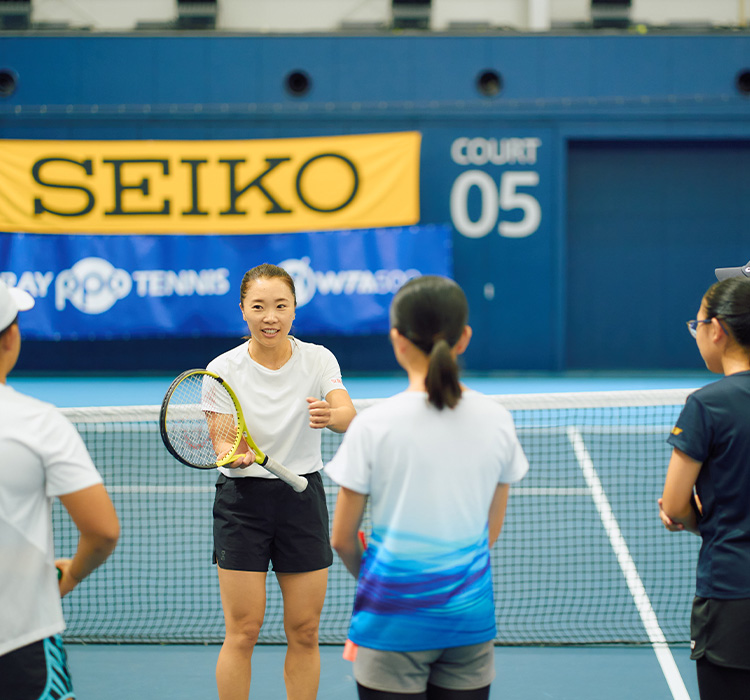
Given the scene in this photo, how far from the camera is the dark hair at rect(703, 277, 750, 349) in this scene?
230 centimetres

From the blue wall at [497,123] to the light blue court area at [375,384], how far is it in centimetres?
37

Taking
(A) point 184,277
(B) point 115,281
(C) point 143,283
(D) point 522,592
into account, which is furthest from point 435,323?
(B) point 115,281

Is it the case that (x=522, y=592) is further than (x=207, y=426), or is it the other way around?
(x=522, y=592)

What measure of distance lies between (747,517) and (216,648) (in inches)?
108

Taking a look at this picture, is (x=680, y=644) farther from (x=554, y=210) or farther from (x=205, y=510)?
(x=554, y=210)

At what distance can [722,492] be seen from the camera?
2273mm

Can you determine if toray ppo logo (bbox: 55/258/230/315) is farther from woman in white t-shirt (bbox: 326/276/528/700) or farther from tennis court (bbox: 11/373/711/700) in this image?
woman in white t-shirt (bbox: 326/276/528/700)

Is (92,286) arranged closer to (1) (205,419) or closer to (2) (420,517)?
(1) (205,419)

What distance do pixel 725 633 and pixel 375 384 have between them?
1054 cm

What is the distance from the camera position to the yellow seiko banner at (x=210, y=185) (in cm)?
1298

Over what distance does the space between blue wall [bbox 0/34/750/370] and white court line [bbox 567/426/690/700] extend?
588 centimetres

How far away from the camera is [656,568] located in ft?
17.1

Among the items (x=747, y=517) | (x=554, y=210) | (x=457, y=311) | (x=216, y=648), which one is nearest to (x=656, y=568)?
(x=216, y=648)

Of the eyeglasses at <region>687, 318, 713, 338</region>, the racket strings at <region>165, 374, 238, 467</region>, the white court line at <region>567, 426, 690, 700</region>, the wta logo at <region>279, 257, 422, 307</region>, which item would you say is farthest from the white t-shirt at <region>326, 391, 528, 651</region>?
the wta logo at <region>279, 257, 422, 307</region>
